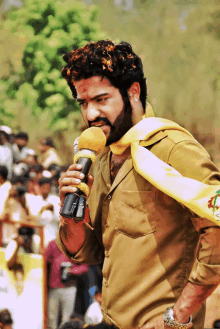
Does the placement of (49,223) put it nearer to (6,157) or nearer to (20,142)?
(6,157)

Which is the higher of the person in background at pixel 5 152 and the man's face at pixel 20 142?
the man's face at pixel 20 142

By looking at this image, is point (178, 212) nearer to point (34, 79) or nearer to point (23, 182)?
point (23, 182)

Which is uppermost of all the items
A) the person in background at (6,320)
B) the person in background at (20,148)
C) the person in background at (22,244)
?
the person in background at (20,148)

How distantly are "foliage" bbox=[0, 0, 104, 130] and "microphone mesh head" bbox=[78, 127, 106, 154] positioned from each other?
19.9 meters

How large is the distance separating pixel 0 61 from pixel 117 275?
22644mm

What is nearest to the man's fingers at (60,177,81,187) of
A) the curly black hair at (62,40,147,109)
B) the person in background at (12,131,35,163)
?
the curly black hair at (62,40,147,109)

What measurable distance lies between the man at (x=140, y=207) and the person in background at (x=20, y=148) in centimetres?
720

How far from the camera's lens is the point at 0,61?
23.6 m

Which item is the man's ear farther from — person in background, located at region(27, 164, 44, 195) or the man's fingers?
person in background, located at region(27, 164, 44, 195)

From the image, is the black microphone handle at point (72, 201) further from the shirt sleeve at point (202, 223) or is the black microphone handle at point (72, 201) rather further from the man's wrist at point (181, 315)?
the man's wrist at point (181, 315)

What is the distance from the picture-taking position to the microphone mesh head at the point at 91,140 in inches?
83.0

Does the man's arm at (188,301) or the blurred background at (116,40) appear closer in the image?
the man's arm at (188,301)

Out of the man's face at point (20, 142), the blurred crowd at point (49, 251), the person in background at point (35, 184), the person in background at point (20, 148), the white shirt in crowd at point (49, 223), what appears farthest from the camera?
the man's face at point (20, 142)

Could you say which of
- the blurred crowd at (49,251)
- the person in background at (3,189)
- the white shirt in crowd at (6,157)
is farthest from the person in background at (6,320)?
the white shirt in crowd at (6,157)
